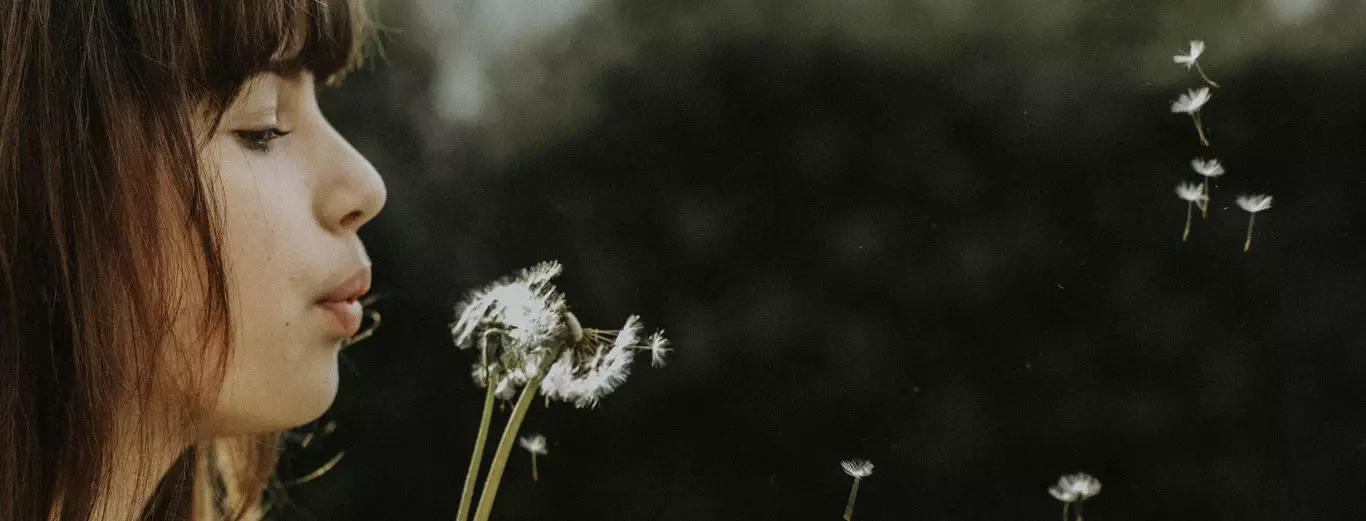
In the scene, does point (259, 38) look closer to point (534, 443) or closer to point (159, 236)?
point (159, 236)

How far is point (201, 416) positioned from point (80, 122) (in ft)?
0.58

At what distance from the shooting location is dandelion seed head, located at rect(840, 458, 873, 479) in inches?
26.5

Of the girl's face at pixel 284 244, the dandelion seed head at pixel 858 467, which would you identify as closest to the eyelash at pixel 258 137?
the girl's face at pixel 284 244


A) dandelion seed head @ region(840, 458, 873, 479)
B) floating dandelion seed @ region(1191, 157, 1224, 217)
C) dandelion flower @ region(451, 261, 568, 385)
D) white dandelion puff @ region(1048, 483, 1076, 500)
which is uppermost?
floating dandelion seed @ region(1191, 157, 1224, 217)

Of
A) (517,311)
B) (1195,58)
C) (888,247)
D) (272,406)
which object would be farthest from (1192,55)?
(272,406)

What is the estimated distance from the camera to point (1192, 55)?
591 millimetres

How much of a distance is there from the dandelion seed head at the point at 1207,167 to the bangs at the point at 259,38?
47 centimetres

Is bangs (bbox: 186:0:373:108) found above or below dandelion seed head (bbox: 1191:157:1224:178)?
below

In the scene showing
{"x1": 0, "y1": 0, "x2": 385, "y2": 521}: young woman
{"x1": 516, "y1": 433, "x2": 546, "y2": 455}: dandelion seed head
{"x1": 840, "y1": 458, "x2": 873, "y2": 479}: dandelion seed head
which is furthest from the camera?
{"x1": 516, "y1": 433, "x2": 546, "y2": 455}: dandelion seed head

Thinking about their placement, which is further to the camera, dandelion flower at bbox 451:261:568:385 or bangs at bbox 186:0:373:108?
dandelion flower at bbox 451:261:568:385

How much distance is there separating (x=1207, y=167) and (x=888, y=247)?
17cm

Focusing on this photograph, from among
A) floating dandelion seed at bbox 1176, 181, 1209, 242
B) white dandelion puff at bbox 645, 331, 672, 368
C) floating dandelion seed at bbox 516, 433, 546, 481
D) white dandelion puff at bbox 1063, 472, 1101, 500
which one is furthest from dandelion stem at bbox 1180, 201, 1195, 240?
floating dandelion seed at bbox 516, 433, 546, 481

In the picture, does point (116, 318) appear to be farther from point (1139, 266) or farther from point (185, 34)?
point (1139, 266)

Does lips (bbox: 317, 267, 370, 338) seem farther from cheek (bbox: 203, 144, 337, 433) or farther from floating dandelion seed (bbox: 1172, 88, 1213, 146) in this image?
floating dandelion seed (bbox: 1172, 88, 1213, 146)
